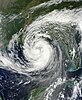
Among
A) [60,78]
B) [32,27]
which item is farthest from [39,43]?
[60,78]

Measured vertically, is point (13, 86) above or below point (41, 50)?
below

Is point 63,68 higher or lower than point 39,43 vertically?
lower

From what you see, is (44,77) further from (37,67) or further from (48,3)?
(48,3)

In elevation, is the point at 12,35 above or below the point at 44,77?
above

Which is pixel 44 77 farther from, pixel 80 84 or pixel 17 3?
pixel 17 3

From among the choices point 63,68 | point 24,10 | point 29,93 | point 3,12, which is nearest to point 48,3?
point 24,10

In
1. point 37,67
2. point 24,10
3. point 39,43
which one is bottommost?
point 37,67
